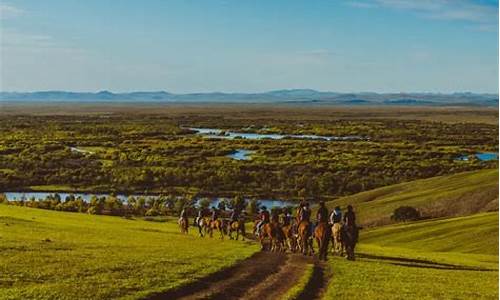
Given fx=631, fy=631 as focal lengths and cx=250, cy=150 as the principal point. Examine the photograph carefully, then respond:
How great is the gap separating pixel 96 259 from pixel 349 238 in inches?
577

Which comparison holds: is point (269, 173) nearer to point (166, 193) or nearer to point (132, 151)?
point (166, 193)

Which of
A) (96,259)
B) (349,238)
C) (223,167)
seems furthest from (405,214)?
(223,167)

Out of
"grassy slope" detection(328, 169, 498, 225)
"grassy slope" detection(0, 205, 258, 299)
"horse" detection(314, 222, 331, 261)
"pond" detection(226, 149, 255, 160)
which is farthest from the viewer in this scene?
"pond" detection(226, 149, 255, 160)

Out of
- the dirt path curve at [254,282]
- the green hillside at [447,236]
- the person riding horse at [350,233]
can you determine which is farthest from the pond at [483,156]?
the dirt path curve at [254,282]

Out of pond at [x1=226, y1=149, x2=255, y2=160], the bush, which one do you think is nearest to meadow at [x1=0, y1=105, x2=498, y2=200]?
pond at [x1=226, y1=149, x2=255, y2=160]

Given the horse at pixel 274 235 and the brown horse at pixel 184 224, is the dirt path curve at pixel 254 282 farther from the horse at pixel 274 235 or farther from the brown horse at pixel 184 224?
the brown horse at pixel 184 224

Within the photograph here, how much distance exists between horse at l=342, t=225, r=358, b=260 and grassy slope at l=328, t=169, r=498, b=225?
41269 mm

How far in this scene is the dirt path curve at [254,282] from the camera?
1009 inches

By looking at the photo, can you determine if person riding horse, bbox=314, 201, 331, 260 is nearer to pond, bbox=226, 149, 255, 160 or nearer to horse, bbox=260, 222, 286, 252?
horse, bbox=260, 222, 286, 252

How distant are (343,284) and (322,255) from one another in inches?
299

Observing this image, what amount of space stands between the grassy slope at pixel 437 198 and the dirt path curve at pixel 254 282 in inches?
1805

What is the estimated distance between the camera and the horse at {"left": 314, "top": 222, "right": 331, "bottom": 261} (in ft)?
117

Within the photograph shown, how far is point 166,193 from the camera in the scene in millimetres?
115688

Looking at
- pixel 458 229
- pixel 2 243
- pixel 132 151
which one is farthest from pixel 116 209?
pixel 132 151
